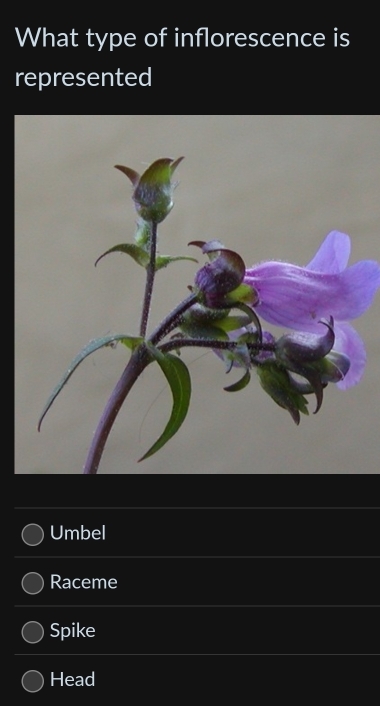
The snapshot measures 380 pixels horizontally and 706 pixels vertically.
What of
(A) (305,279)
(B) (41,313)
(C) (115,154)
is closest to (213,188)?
(C) (115,154)

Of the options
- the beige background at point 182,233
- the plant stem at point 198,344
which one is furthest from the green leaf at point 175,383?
the beige background at point 182,233

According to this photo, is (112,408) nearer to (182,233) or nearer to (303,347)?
(303,347)

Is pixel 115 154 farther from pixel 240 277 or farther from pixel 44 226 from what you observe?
pixel 240 277

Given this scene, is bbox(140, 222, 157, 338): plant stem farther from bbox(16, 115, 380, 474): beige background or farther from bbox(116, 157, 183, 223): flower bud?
bbox(16, 115, 380, 474): beige background

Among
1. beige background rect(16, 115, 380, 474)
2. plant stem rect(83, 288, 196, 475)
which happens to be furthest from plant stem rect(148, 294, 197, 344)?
beige background rect(16, 115, 380, 474)

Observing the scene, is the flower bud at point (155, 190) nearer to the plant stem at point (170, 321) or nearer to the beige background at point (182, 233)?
the plant stem at point (170, 321)

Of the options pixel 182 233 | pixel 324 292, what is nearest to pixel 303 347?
pixel 324 292
